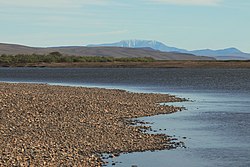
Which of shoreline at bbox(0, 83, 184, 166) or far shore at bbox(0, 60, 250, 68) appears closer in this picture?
shoreline at bbox(0, 83, 184, 166)

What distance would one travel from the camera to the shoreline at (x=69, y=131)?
62.8 ft

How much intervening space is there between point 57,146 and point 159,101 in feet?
79.5

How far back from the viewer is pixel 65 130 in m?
25.1

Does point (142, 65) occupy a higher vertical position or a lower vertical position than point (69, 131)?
lower

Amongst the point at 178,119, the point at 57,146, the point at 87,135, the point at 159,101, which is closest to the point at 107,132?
the point at 87,135

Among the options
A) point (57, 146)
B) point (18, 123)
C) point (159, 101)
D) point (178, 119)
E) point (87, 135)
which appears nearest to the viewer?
point (57, 146)

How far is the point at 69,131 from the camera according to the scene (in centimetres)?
2481

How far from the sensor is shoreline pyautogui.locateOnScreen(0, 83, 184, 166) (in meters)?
19.1

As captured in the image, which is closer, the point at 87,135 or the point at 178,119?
the point at 87,135

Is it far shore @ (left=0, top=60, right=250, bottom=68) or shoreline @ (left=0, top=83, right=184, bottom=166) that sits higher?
shoreline @ (left=0, top=83, right=184, bottom=166)

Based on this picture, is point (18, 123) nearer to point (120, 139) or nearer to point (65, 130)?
point (65, 130)

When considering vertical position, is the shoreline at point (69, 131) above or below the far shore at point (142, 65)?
above

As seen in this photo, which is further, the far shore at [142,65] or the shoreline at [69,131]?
the far shore at [142,65]

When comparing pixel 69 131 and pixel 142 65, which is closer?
pixel 69 131
